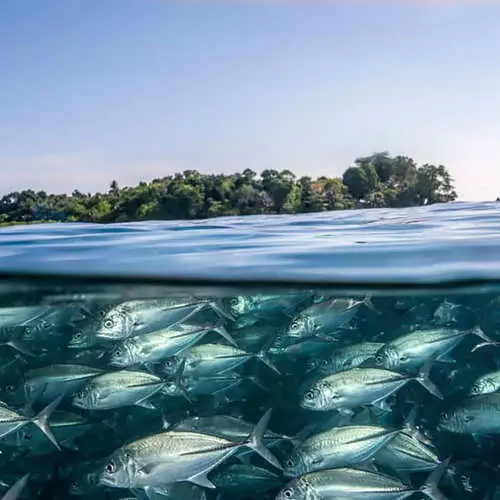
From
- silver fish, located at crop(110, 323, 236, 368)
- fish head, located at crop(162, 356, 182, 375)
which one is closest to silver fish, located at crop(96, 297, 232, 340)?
silver fish, located at crop(110, 323, 236, 368)

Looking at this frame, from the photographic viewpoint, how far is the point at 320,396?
5863 millimetres

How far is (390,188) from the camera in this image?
30.8 meters

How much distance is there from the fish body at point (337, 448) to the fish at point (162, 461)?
1.89 feet

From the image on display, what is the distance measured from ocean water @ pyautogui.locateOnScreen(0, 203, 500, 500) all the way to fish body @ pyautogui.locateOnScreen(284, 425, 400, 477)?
1 centimetres

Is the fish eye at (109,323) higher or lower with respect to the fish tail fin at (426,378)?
higher

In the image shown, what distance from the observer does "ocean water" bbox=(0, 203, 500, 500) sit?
18.5 ft

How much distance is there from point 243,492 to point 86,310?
12.5ft

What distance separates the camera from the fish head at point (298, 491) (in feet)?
17.3

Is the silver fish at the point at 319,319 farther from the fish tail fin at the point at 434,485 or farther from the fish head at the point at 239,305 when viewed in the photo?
the fish head at the point at 239,305

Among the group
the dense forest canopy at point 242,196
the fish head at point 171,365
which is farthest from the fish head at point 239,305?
the dense forest canopy at point 242,196

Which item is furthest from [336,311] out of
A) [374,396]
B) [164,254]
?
[164,254]

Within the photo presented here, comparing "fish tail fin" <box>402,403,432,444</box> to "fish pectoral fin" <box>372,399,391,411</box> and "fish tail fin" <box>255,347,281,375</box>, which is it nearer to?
"fish pectoral fin" <box>372,399,391,411</box>

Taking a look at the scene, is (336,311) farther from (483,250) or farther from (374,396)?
(483,250)

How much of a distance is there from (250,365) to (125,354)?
1.48 metres
